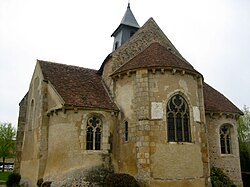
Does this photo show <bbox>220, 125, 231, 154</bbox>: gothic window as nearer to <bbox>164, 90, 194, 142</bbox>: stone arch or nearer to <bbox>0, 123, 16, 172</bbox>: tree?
<bbox>164, 90, 194, 142</bbox>: stone arch

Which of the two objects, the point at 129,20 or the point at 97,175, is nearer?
the point at 97,175

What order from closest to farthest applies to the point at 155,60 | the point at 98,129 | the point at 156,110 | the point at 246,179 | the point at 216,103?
the point at 156,110
the point at 155,60
the point at 98,129
the point at 216,103
the point at 246,179

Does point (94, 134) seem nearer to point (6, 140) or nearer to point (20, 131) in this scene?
point (20, 131)

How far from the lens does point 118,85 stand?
14.9 meters

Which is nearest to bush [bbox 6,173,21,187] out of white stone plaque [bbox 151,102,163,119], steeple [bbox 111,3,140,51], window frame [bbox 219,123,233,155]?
white stone plaque [bbox 151,102,163,119]

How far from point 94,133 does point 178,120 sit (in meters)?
4.48

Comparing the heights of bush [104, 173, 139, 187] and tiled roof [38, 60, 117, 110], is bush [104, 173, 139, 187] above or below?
below

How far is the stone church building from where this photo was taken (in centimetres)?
1246

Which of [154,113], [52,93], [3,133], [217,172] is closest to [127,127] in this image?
[154,113]

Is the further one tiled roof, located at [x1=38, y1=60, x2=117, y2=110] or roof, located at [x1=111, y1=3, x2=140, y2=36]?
roof, located at [x1=111, y1=3, x2=140, y2=36]

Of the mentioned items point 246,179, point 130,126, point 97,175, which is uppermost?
point 130,126

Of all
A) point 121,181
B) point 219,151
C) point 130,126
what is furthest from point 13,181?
point 219,151

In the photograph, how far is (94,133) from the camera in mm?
13984

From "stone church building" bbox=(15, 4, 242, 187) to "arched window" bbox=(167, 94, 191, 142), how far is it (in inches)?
1.9
